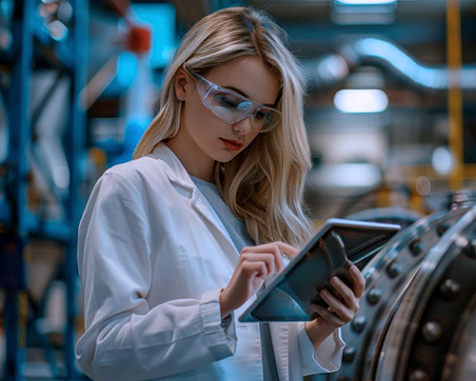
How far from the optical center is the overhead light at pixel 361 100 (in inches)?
480

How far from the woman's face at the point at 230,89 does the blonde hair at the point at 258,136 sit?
17mm

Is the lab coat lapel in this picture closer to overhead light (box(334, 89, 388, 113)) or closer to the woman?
the woman

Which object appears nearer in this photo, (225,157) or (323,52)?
(225,157)

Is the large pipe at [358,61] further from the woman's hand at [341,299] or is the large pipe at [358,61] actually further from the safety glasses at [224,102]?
the woman's hand at [341,299]

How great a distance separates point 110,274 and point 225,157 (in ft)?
1.19

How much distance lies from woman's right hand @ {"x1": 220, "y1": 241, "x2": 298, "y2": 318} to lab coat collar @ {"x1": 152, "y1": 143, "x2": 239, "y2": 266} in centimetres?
19

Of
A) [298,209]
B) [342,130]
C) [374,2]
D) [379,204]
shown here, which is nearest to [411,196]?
[379,204]

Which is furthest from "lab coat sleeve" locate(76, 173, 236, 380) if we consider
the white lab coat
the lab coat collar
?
the lab coat collar

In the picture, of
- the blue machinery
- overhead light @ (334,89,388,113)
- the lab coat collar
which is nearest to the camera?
the lab coat collar

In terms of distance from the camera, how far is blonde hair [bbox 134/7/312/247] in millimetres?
1262

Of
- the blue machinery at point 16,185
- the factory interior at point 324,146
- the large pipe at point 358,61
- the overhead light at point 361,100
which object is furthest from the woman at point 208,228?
the overhead light at point 361,100

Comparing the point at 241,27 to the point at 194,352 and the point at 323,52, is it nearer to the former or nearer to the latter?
the point at 194,352

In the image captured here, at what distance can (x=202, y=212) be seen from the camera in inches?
47.4

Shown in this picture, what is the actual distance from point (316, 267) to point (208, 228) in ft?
0.90
